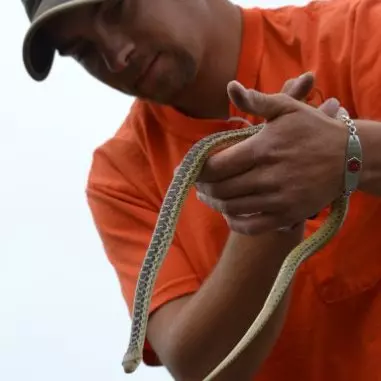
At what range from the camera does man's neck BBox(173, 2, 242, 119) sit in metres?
1.48

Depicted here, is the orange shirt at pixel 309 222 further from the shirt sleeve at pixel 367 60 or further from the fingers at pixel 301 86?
the fingers at pixel 301 86

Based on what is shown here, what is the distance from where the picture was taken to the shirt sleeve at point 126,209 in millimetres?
1601

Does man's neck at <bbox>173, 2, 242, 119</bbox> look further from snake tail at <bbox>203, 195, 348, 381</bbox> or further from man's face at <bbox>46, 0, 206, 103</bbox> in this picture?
snake tail at <bbox>203, 195, 348, 381</bbox>

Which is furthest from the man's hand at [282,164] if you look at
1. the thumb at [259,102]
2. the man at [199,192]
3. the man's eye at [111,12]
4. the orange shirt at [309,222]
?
the man's eye at [111,12]

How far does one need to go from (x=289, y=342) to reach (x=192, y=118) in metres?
0.42

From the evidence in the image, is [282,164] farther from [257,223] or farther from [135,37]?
[135,37]

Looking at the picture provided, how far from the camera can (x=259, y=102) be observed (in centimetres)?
109

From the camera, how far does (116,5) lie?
1.39m

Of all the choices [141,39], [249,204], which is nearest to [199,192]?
[249,204]

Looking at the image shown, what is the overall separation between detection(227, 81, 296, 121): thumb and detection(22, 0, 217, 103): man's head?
13.1 inches

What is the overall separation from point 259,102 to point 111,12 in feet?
1.34

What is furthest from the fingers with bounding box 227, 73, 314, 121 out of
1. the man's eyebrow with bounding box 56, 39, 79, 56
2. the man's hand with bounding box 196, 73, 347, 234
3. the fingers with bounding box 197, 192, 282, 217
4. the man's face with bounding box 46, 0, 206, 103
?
the man's eyebrow with bounding box 56, 39, 79, 56

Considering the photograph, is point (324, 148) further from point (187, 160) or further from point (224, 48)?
point (224, 48)

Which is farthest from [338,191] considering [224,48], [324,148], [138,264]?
[138,264]
